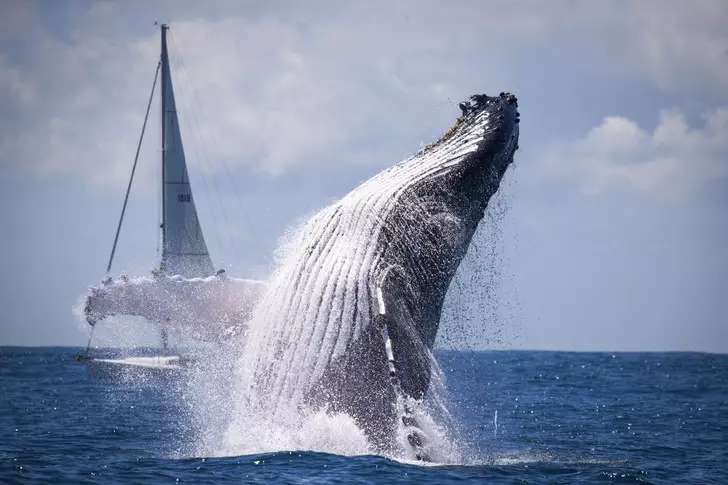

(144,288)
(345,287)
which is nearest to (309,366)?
(345,287)

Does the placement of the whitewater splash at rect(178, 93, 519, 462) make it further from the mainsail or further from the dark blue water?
the mainsail

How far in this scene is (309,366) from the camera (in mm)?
8578

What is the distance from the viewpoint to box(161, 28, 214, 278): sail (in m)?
31.9

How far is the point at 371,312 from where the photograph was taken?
8445mm

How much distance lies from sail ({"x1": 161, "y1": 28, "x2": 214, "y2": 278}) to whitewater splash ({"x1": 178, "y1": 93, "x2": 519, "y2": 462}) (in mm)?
22944

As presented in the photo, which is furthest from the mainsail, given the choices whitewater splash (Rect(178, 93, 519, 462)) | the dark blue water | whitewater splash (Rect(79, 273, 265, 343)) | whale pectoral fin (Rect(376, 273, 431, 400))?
whale pectoral fin (Rect(376, 273, 431, 400))

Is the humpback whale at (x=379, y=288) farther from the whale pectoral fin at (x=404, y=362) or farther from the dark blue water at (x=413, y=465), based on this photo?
the dark blue water at (x=413, y=465)

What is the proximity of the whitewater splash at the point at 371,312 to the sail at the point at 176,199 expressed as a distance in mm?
22944

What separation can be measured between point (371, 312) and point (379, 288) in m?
0.24

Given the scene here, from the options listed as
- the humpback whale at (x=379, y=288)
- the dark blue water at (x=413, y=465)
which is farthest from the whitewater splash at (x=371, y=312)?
the dark blue water at (x=413, y=465)

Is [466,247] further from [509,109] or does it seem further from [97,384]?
[97,384]

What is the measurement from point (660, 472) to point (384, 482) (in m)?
4.16

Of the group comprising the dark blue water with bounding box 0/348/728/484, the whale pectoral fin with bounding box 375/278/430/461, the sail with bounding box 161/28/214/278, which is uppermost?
the sail with bounding box 161/28/214/278

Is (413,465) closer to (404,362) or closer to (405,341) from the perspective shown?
(404,362)
